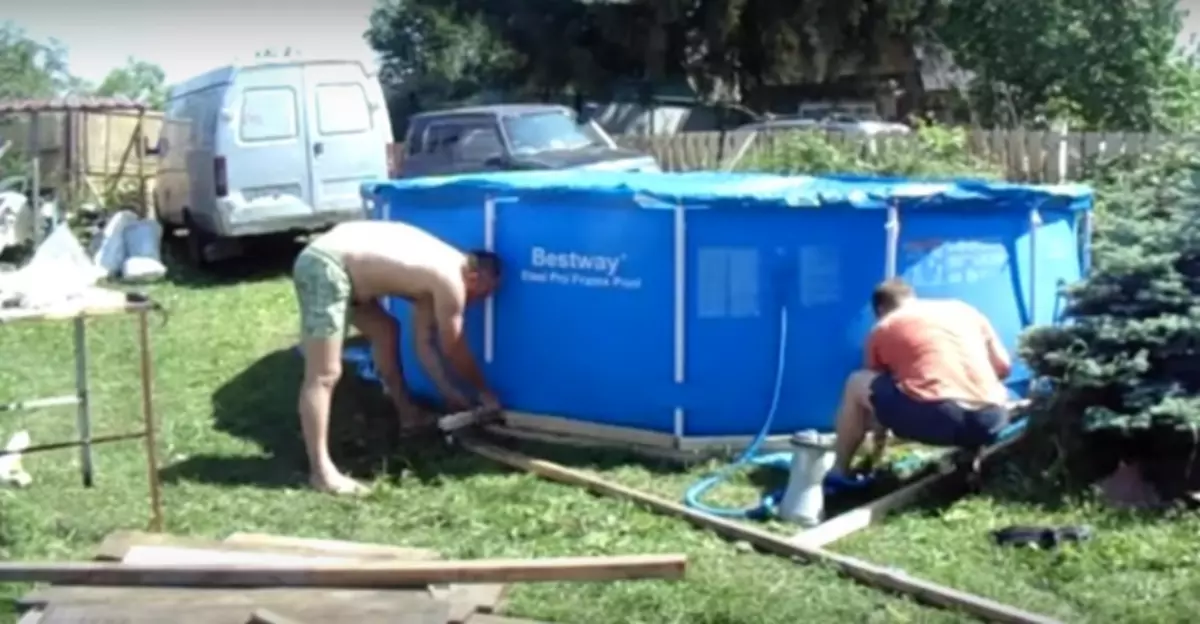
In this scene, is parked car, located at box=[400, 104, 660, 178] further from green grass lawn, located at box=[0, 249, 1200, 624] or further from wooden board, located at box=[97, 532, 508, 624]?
wooden board, located at box=[97, 532, 508, 624]

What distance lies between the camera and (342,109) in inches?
655

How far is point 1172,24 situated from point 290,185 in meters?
→ 15.6

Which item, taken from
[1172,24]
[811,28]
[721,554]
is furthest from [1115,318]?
[811,28]

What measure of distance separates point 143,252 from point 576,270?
982 centimetres

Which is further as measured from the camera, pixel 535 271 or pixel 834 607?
pixel 535 271

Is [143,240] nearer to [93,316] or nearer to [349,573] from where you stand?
[93,316]

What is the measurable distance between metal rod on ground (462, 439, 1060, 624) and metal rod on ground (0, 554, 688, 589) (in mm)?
812

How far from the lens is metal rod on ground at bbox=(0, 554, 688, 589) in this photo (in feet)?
18.5

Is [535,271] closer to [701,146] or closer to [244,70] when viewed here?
[244,70]

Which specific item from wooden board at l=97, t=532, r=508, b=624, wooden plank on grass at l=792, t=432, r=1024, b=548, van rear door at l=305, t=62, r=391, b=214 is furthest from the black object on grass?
van rear door at l=305, t=62, r=391, b=214

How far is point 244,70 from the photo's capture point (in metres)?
16.2

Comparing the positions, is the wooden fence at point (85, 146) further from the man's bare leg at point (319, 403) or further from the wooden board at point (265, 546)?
the wooden board at point (265, 546)

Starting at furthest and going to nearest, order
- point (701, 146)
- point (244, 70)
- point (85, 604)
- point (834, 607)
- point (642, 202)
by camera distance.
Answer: point (701, 146) → point (244, 70) → point (642, 202) → point (834, 607) → point (85, 604)

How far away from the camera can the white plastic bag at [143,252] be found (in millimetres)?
16828
